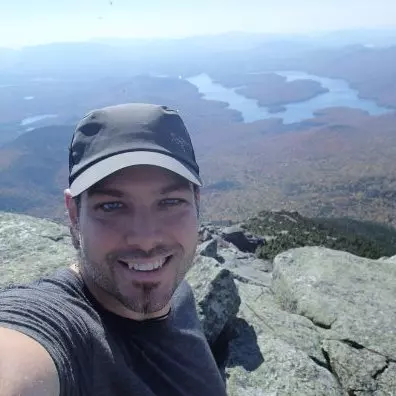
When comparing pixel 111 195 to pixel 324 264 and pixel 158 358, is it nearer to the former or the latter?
pixel 158 358

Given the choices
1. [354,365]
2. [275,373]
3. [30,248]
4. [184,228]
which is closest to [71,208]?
[184,228]

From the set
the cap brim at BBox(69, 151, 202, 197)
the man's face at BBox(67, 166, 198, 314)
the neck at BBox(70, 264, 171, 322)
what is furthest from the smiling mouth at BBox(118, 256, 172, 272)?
the cap brim at BBox(69, 151, 202, 197)

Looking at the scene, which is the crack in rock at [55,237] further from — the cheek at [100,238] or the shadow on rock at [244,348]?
the cheek at [100,238]

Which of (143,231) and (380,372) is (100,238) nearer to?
(143,231)

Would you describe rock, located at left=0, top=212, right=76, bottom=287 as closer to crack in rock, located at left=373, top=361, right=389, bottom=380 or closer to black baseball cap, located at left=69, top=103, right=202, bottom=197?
black baseball cap, located at left=69, top=103, right=202, bottom=197

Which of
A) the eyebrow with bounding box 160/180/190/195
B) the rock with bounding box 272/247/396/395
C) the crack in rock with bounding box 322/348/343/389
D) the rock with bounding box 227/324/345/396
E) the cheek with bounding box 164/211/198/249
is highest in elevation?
the eyebrow with bounding box 160/180/190/195

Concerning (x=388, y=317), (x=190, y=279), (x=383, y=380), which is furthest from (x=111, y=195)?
(x=388, y=317)

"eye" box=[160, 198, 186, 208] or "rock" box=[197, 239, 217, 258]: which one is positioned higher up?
"eye" box=[160, 198, 186, 208]

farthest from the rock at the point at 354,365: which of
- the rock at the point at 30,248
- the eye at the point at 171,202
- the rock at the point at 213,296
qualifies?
the eye at the point at 171,202

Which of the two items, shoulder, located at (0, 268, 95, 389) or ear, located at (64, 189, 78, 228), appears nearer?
shoulder, located at (0, 268, 95, 389)
